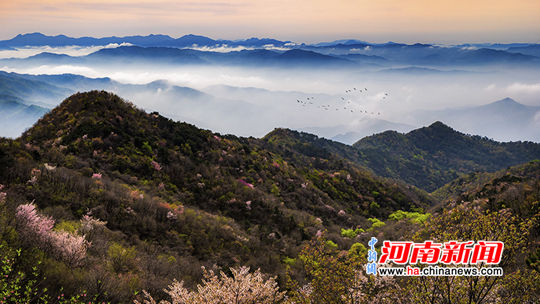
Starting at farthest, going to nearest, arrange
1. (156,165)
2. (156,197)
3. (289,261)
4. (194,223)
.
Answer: (156,165), (156,197), (194,223), (289,261)

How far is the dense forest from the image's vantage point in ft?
20.8

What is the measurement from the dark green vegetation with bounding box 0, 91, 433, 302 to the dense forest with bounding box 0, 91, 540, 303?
0.07 meters

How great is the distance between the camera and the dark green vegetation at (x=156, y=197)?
9531 millimetres

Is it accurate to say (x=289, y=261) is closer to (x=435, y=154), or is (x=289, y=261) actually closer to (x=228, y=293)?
(x=228, y=293)

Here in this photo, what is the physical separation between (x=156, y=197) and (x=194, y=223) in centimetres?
305

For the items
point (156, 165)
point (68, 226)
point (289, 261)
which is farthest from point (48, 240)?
point (156, 165)

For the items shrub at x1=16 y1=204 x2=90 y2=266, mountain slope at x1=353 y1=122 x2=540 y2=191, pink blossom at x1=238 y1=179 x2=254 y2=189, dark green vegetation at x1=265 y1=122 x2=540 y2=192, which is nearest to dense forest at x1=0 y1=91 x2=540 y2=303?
shrub at x1=16 y1=204 x2=90 y2=266

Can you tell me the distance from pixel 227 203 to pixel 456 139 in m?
153

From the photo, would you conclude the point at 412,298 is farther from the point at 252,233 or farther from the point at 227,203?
the point at 227,203

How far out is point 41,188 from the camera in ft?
39.5

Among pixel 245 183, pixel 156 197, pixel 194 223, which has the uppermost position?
pixel 156 197

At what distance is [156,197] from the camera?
16266 mm

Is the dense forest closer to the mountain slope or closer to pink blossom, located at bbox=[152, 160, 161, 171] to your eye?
pink blossom, located at bbox=[152, 160, 161, 171]

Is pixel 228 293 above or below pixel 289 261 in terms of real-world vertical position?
above
